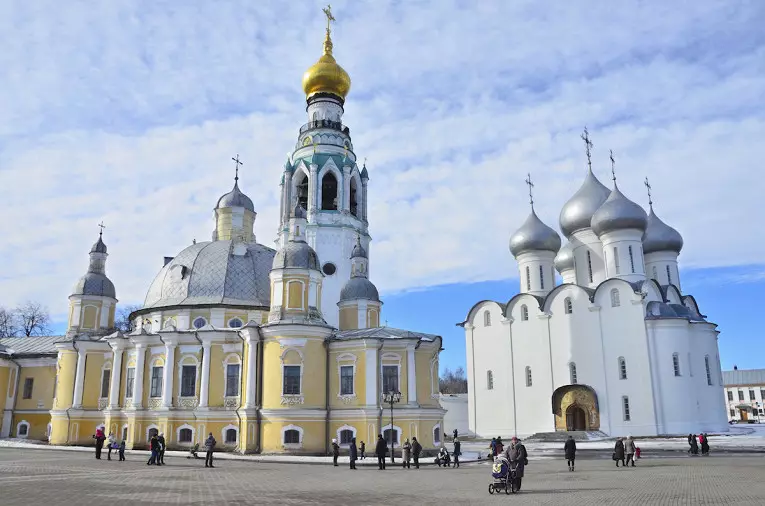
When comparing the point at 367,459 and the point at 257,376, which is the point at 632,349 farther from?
the point at 257,376

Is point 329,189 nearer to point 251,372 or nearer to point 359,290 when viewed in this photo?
point 359,290

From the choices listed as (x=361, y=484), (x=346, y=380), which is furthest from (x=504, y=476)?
(x=346, y=380)

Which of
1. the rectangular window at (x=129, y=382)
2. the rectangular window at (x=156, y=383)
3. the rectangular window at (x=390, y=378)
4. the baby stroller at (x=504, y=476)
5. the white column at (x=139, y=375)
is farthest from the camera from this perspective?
the rectangular window at (x=129, y=382)

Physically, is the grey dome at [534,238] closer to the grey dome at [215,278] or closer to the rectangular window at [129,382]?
the grey dome at [215,278]

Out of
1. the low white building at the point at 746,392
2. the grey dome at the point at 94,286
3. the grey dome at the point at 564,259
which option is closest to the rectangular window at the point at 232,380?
the grey dome at the point at 94,286

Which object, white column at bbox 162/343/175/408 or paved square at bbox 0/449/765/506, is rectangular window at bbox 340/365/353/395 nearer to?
paved square at bbox 0/449/765/506

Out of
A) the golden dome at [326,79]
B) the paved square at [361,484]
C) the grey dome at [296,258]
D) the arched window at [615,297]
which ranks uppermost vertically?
the golden dome at [326,79]

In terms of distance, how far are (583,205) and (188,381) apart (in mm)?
27520

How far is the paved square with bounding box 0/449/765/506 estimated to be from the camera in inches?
480

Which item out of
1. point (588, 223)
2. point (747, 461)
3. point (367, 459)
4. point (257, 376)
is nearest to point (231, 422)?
point (257, 376)

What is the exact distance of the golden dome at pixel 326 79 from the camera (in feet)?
153

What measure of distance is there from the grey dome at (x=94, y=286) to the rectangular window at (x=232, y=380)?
12346mm

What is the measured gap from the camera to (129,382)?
110 feet

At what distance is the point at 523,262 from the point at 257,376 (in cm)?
2252
